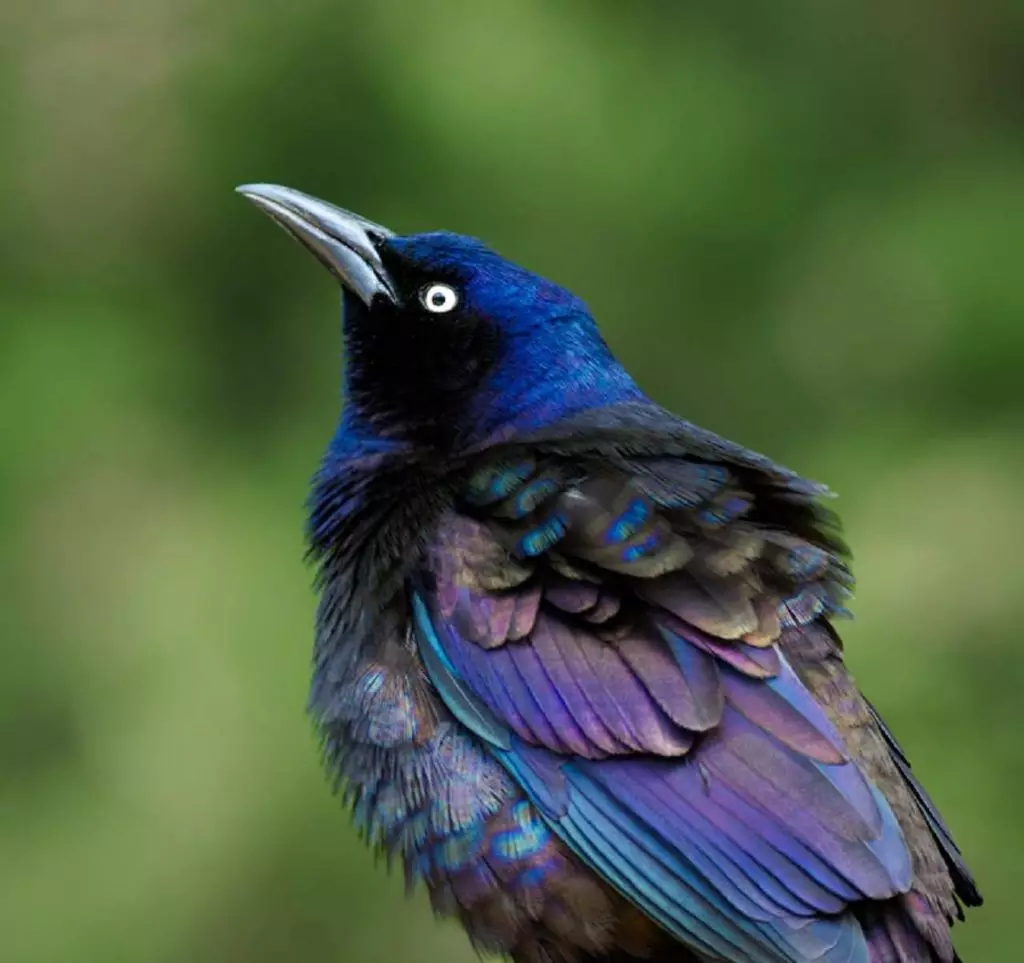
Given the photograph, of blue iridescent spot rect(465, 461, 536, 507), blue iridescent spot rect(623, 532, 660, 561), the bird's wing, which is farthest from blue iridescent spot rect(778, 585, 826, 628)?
blue iridescent spot rect(465, 461, 536, 507)

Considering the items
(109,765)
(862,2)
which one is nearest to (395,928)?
(109,765)

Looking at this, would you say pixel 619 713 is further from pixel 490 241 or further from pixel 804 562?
pixel 490 241

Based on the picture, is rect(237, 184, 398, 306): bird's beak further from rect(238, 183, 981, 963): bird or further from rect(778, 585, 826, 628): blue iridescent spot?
rect(778, 585, 826, 628): blue iridescent spot

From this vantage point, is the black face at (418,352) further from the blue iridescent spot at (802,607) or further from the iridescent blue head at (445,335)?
the blue iridescent spot at (802,607)

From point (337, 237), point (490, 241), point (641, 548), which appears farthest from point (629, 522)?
point (490, 241)

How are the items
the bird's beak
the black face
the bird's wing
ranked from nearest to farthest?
the bird's wing, the black face, the bird's beak

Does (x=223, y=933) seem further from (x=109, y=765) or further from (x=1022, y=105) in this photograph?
(x=1022, y=105)

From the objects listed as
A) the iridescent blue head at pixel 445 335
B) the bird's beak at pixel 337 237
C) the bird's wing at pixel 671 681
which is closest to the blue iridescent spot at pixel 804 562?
the bird's wing at pixel 671 681
